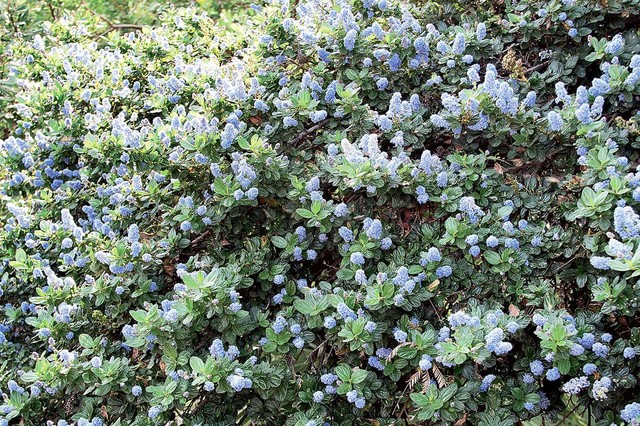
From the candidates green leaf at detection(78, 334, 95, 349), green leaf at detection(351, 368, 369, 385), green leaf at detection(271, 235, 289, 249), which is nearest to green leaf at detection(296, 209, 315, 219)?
green leaf at detection(271, 235, 289, 249)

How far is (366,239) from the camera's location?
2500 millimetres

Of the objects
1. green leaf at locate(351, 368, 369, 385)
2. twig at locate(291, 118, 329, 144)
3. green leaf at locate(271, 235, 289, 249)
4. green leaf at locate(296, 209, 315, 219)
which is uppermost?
twig at locate(291, 118, 329, 144)

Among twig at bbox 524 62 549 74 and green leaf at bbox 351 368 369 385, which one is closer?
green leaf at bbox 351 368 369 385

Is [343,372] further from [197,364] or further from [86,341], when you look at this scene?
[86,341]

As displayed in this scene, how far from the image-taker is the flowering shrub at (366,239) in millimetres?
2297

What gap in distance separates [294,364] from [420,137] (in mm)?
945

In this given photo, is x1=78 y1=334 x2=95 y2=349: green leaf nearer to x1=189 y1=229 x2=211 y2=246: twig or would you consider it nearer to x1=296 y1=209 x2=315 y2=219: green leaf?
x1=189 y1=229 x2=211 y2=246: twig

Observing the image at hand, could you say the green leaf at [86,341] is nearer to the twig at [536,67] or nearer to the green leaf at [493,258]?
the green leaf at [493,258]

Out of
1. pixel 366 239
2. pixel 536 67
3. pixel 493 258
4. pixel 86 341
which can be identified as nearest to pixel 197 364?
pixel 86 341

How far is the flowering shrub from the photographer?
230 centimetres

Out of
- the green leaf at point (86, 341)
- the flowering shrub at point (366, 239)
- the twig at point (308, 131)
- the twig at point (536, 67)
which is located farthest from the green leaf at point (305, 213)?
the twig at point (536, 67)

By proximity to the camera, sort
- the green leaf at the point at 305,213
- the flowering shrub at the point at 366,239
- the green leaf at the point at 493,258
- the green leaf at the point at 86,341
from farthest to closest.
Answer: the green leaf at the point at 86,341, the green leaf at the point at 305,213, the green leaf at the point at 493,258, the flowering shrub at the point at 366,239

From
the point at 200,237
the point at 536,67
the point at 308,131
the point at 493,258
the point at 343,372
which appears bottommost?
the point at 343,372

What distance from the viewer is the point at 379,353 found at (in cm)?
238
